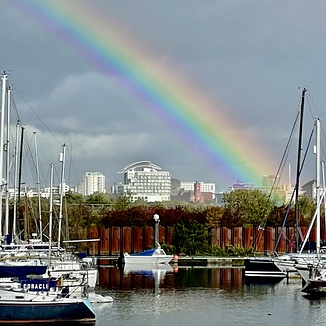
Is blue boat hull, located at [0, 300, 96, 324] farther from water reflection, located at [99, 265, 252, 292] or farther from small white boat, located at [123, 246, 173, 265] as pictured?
small white boat, located at [123, 246, 173, 265]

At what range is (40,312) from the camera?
32500 millimetres

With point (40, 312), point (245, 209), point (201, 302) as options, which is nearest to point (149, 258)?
point (201, 302)

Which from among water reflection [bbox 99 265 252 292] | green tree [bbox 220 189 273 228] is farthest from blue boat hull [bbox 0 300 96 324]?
green tree [bbox 220 189 273 228]

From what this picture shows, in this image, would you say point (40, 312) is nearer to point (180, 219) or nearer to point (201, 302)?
point (201, 302)

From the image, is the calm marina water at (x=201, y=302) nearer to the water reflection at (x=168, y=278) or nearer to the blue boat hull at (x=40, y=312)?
the water reflection at (x=168, y=278)

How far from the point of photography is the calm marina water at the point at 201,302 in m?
37.2

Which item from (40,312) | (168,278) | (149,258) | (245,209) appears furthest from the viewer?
(245,209)

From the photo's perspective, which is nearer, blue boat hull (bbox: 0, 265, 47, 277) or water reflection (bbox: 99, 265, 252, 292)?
blue boat hull (bbox: 0, 265, 47, 277)

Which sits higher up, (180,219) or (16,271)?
(180,219)

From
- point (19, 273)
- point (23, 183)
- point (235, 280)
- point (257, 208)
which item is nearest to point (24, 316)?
point (19, 273)

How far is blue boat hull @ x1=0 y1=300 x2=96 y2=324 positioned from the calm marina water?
2355 millimetres

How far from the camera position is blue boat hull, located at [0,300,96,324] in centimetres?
3234

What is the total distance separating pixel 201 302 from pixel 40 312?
1259 centimetres

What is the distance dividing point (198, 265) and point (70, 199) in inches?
1402
